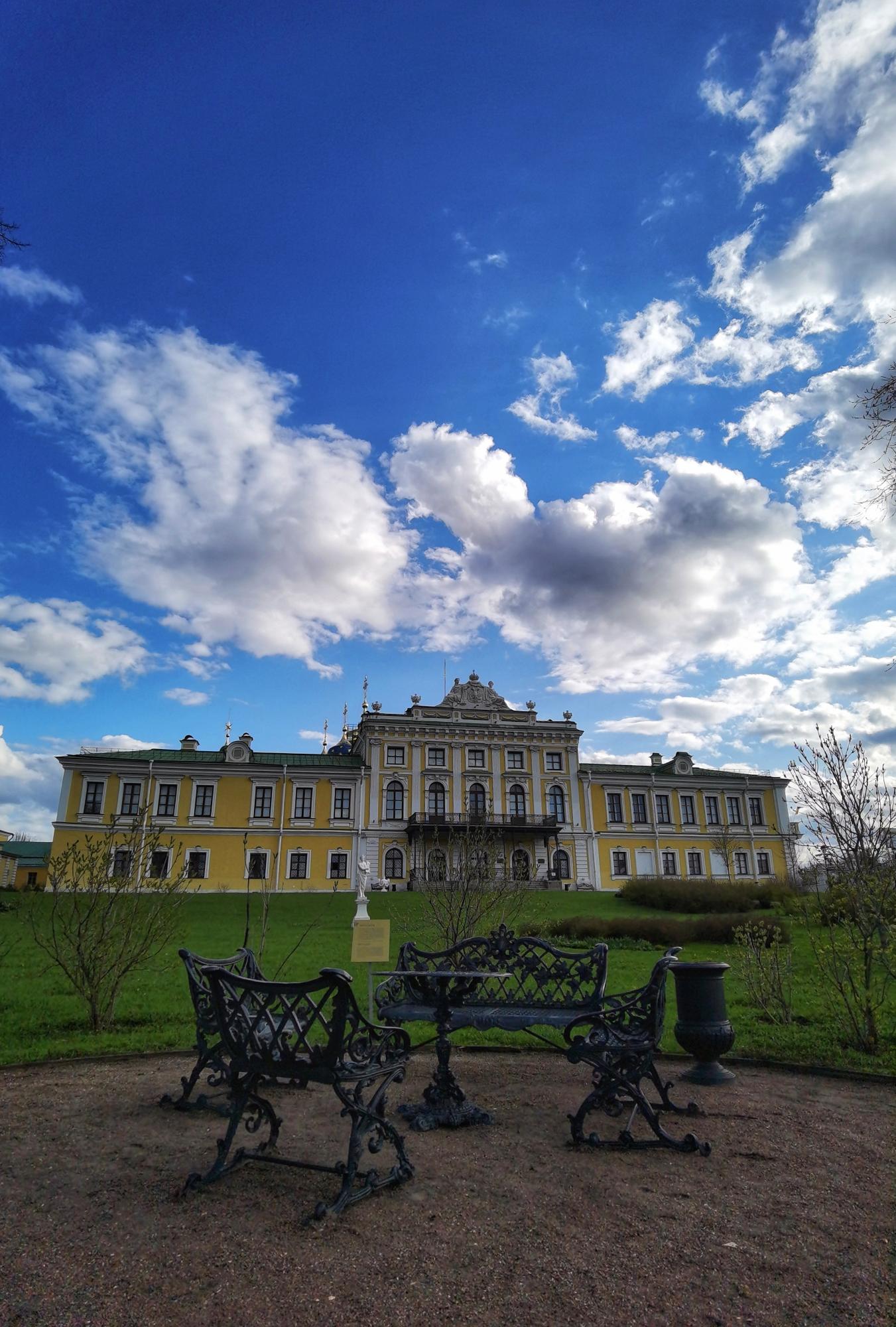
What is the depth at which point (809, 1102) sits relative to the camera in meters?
5.14

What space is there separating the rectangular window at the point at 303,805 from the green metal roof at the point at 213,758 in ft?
Result: 4.25

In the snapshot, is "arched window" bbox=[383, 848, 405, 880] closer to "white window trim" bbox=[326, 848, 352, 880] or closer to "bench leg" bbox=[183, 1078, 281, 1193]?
"white window trim" bbox=[326, 848, 352, 880]

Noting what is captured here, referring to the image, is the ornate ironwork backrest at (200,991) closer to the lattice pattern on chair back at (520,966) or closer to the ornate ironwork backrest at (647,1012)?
the lattice pattern on chair back at (520,966)

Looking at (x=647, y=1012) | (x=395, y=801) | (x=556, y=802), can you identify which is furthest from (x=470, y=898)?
(x=556, y=802)

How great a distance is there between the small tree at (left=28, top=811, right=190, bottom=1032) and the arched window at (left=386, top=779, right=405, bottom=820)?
98.8 feet

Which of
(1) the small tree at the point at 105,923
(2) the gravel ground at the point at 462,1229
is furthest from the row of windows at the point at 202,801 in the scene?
(2) the gravel ground at the point at 462,1229

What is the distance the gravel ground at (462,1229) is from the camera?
260cm

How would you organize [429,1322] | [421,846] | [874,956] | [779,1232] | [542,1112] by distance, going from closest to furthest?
[429,1322], [779,1232], [542,1112], [874,956], [421,846]

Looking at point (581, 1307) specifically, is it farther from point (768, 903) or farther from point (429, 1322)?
point (768, 903)

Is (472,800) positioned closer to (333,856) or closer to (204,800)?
Answer: (333,856)

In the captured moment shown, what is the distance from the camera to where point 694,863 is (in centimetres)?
4159

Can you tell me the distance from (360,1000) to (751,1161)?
5.67 metres

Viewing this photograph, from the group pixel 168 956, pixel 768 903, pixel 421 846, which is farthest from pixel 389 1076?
pixel 421 846

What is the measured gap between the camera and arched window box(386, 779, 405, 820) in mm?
38250
